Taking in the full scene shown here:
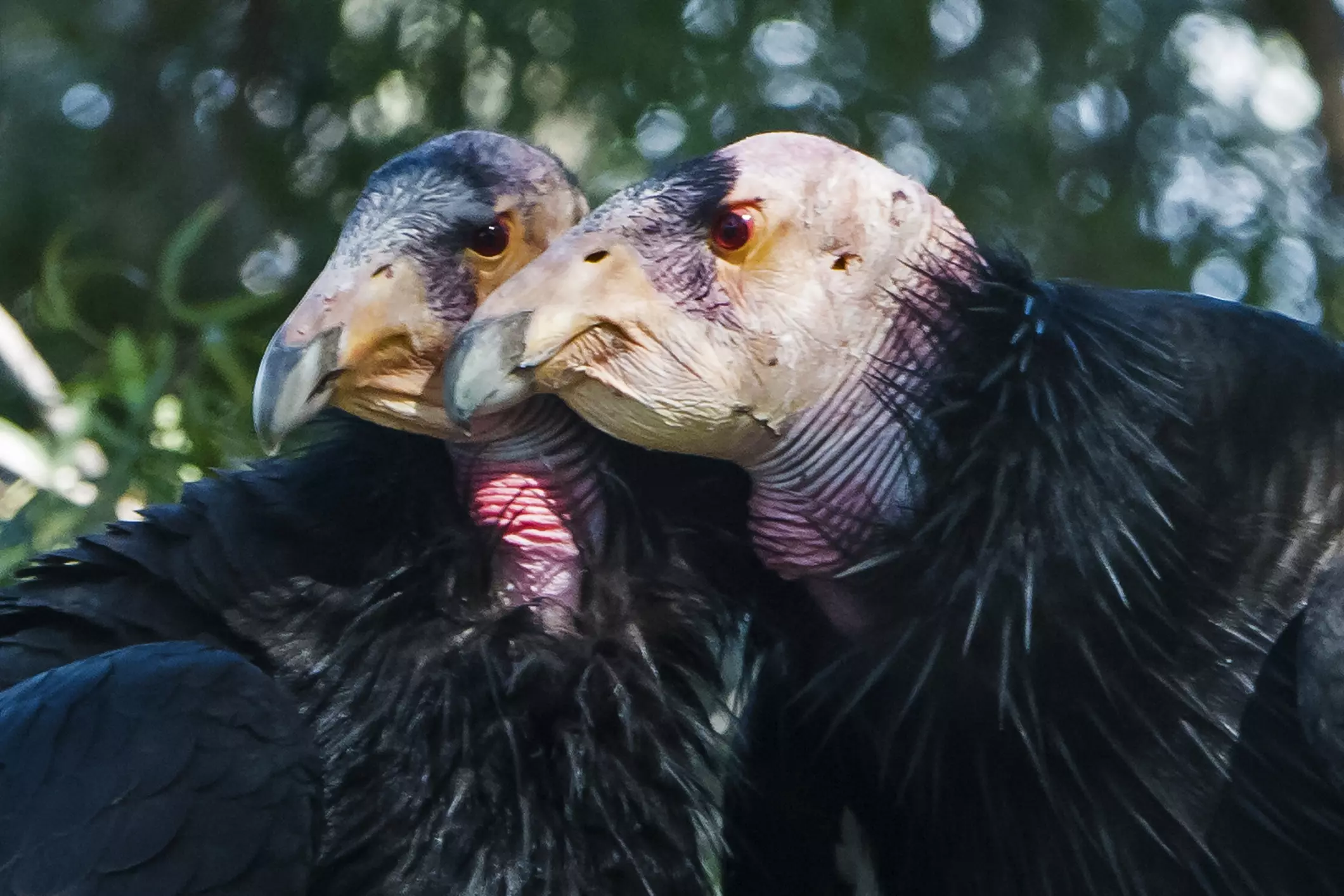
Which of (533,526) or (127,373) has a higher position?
(533,526)

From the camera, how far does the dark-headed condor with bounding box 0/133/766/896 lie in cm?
246

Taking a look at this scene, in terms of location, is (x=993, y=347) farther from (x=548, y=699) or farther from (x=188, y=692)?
(x=188, y=692)

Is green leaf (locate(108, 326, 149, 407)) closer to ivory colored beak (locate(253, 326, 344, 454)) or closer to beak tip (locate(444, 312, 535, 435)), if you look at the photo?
ivory colored beak (locate(253, 326, 344, 454))

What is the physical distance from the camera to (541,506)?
279 centimetres

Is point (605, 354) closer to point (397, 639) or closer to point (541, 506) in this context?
point (541, 506)

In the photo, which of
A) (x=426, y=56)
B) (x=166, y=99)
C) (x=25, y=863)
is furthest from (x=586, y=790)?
(x=166, y=99)

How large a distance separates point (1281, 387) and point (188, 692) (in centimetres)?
168

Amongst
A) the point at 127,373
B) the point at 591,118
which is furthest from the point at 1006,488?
the point at 591,118

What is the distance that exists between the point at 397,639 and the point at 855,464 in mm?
805

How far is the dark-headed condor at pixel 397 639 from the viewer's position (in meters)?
2.46

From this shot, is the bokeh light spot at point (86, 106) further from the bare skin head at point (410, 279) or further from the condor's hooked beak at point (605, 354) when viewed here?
the condor's hooked beak at point (605, 354)

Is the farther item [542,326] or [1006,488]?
[1006,488]

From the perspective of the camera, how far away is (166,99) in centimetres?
552

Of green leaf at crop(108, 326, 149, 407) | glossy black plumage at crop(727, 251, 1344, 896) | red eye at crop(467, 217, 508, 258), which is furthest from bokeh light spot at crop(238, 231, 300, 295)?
glossy black plumage at crop(727, 251, 1344, 896)
